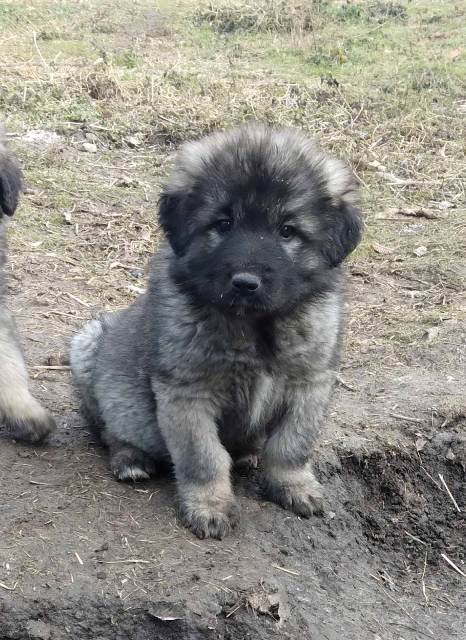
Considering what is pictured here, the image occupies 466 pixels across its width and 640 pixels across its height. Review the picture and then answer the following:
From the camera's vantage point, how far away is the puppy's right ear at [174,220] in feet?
13.4

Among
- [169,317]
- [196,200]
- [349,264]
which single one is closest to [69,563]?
[169,317]

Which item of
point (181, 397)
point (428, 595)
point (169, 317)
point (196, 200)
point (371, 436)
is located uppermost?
point (196, 200)

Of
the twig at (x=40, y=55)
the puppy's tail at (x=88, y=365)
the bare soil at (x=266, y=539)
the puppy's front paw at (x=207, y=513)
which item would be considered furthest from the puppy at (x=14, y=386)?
the twig at (x=40, y=55)

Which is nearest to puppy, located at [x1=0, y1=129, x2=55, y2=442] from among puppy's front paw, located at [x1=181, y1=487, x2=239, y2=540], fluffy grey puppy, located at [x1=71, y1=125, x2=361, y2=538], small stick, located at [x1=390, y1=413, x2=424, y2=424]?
fluffy grey puppy, located at [x1=71, y1=125, x2=361, y2=538]

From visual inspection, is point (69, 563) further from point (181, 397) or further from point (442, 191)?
point (442, 191)

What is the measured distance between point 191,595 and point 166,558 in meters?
0.25

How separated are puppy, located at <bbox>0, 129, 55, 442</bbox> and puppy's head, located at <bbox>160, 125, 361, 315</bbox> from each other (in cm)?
99

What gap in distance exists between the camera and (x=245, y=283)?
3.69m

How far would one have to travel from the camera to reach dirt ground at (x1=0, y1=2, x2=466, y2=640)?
3793 mm

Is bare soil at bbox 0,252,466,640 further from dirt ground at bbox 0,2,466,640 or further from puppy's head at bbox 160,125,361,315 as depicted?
puppy's head at bbox 160,125,361,315

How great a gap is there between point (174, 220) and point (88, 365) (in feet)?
4.13

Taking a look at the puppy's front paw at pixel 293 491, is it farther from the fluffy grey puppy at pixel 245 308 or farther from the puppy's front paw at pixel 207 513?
the puppy's front paw at pixel 207 513

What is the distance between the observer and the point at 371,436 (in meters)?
5.31

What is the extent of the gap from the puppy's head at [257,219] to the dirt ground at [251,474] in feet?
3.65
